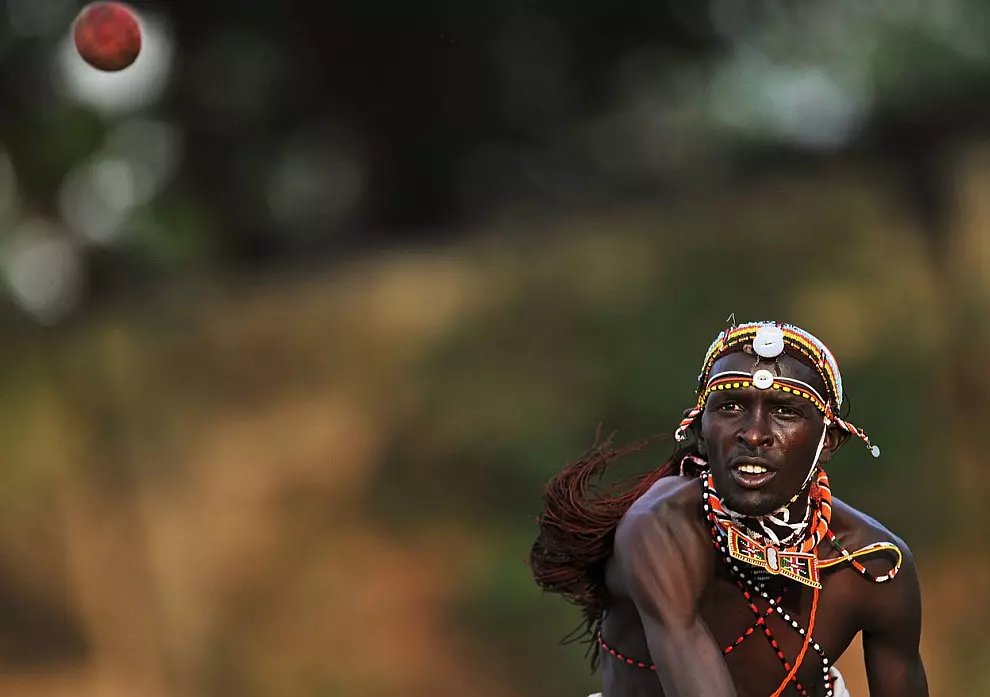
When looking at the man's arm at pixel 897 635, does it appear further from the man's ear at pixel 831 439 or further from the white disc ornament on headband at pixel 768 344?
the white disc ornament on headband at pixel 768 344

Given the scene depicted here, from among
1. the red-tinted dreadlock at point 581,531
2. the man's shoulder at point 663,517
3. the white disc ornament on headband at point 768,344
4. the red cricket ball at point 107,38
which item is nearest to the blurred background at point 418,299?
the red cricket ball at point 107,38

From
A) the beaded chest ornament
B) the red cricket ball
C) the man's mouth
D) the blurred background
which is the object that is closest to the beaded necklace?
the beaded chest ornament

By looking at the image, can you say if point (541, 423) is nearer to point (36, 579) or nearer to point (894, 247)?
point (894, 247)

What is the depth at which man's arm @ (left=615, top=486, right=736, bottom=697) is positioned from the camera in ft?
11.4

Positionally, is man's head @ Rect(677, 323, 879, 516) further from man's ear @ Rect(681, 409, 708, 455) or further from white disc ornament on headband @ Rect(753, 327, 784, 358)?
man's ear @ Rect(681, 409, 708, 455)

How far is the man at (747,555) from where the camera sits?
11.8ft

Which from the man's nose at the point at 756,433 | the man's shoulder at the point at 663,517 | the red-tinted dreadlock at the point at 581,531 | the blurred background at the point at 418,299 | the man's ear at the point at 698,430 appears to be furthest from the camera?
the blurred background at the point at 418,299

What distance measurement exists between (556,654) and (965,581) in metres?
2.39

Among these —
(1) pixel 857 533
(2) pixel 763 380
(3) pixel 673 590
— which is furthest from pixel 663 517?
(1) pixel 857 533

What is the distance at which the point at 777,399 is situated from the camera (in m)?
3.64

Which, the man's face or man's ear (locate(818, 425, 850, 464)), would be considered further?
man's ear (locate(818, 425, 850, 464))

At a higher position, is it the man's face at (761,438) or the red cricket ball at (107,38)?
the red cricket ball at (107,38)

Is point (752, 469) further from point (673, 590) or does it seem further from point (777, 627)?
point (777, 627)

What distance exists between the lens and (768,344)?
365 cm
